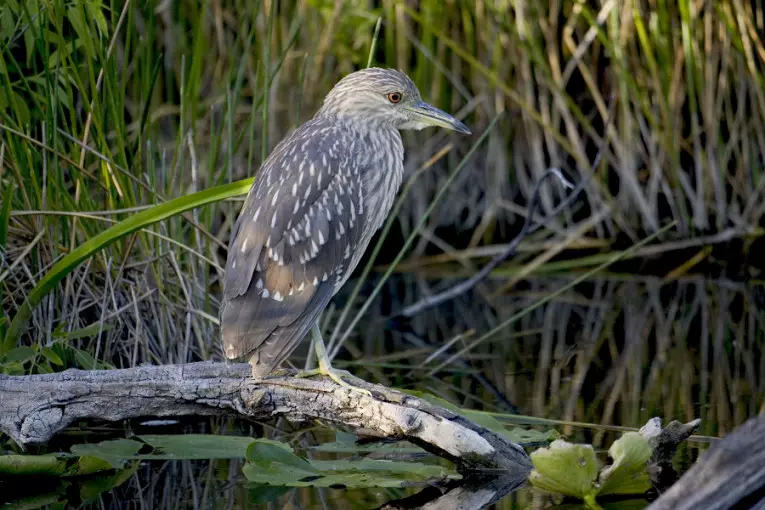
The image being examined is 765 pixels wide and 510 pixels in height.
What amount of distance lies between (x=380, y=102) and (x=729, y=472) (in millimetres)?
2486

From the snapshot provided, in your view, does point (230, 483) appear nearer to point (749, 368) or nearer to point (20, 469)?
Answer: point (20, 469)

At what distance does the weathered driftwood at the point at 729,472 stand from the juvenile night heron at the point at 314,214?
160 centimetres

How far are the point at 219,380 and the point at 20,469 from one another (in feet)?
2.52

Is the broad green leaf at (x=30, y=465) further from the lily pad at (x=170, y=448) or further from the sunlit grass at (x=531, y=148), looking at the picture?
the sunlit grass at (x=531, y=148)

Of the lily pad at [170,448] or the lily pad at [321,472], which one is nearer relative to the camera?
the lily pad at [321,472]

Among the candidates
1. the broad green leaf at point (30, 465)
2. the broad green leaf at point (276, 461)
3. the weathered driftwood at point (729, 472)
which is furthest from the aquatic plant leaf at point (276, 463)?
the weathered driftwood at point (729, 472)

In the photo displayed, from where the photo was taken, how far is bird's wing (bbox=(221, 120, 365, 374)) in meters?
4.25

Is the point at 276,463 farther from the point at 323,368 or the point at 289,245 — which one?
the point at 289,245

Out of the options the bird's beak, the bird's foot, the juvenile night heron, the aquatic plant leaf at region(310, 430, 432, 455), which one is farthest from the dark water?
the bird's beak

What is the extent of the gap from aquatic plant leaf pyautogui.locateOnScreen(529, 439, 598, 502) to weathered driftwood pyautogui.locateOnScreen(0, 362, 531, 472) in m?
0.21

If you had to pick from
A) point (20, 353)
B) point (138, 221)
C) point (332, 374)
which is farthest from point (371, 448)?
point (20, 353)

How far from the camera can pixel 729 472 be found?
2867mm

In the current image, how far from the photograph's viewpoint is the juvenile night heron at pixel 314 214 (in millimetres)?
4281

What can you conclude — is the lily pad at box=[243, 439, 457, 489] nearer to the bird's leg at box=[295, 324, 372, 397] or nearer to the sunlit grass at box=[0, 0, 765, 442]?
the bird's leg at box=[295, 324, 372, 397]
